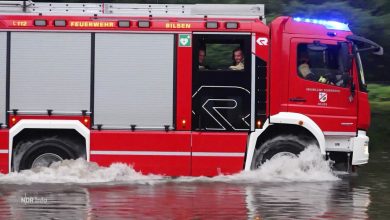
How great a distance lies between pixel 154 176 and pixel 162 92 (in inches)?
55.0

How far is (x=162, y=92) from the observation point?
11.8 m

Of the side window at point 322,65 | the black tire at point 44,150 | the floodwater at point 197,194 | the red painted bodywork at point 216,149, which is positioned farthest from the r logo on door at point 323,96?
the black tire at point 44,150

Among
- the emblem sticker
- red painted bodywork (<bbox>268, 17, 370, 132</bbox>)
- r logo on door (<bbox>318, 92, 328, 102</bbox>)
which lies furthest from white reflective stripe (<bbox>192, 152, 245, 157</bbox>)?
the emblem sticker

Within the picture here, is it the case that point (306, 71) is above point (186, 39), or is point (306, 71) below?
below

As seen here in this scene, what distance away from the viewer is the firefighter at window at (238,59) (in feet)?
38.8

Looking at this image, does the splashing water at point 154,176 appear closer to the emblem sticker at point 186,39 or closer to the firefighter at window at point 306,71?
the firefighter at window at point 306,71

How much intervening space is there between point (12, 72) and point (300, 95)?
15.8 feet

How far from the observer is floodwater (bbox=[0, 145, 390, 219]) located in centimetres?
904

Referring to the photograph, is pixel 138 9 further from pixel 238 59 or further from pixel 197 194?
pixel 197 194

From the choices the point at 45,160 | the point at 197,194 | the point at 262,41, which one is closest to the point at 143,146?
the point at 197,194

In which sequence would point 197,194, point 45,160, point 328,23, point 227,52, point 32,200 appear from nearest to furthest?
point 32,200 < point 197,194 < point 45,160 < point 328,23 < point 227,52

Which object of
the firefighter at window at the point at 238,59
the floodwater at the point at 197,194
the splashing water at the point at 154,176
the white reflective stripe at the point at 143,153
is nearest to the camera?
the floodwater at the point at 197,194

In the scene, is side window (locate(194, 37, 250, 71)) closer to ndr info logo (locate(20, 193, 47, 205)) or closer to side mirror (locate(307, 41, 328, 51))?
side mirror (locate(307, 41, 328, 51))

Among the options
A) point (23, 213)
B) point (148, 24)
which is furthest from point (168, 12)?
point (23, 213)
